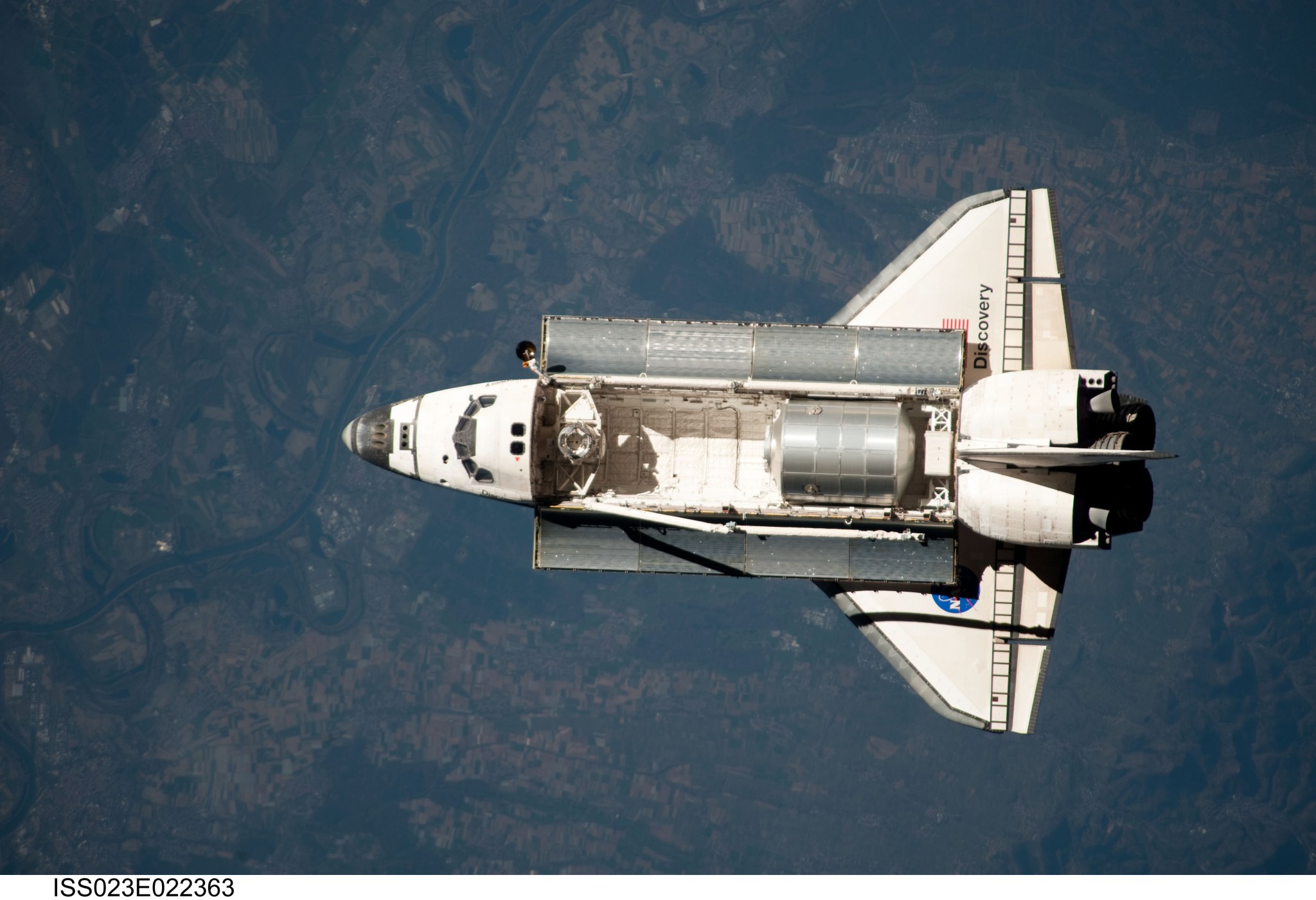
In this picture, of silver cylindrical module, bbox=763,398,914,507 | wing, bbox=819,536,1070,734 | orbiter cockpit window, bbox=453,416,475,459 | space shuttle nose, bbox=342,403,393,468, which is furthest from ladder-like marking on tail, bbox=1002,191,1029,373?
space shuttle nose, bbox=342,403,393,468

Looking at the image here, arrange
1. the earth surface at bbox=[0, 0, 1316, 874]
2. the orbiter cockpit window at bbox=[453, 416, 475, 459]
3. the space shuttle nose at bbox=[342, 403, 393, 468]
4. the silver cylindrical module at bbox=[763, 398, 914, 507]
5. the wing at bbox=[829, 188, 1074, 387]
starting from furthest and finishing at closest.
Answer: the earth surface at bbox=[0, 0, 1316, 874] → the wing at bbox=[829, 188, 1074, 387] → the space shuttle nose at bbox=[342, 403, 393, 468] → the orbiter cockpit window at bbox=[453, 416, 475, 459] → the silver cylindrical module at bbox=[763, 398, 914, 507]

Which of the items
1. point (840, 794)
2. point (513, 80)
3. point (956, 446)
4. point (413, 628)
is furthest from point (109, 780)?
point (956, 446)

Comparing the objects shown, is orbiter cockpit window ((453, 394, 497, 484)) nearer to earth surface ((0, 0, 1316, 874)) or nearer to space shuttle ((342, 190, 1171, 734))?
space shuttle ((342, 190, 1171, 734))

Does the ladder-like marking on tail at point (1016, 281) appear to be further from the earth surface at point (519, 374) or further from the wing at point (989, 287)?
the earth surface at point (519, 374)

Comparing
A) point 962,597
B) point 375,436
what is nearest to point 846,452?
point 962,597

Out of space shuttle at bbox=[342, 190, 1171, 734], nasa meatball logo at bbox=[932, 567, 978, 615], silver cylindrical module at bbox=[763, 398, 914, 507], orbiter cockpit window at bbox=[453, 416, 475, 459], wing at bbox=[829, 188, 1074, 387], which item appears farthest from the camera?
nasa meatball logo at bbox=[932, 567, 978, 615]

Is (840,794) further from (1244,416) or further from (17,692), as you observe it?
(17,692)
